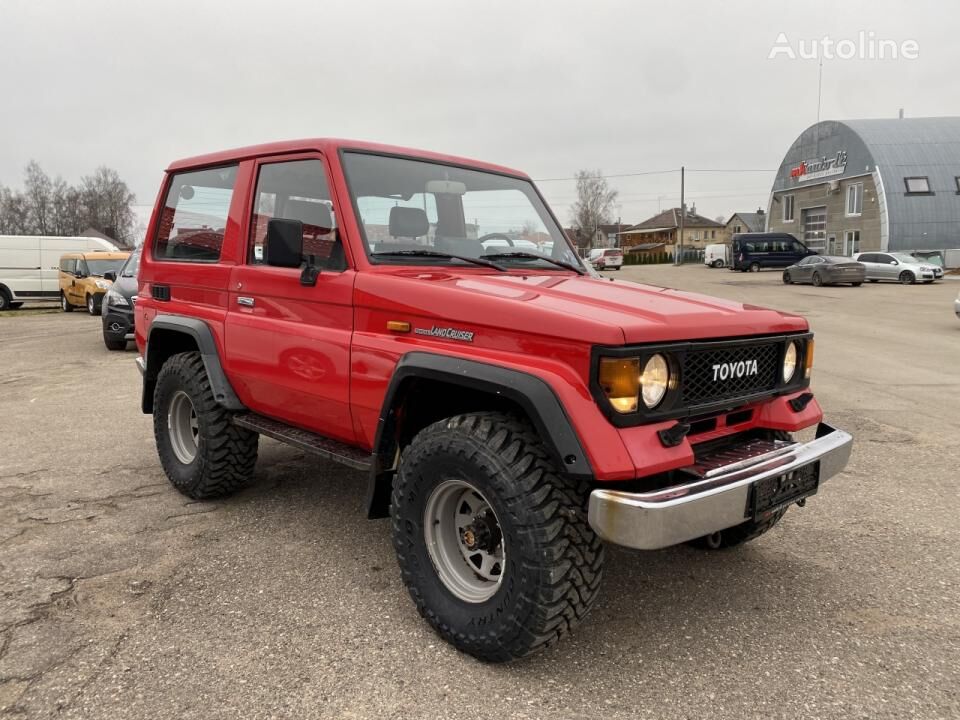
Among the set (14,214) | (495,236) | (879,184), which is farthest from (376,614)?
(14,214)

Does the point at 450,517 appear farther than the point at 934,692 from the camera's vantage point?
Yes

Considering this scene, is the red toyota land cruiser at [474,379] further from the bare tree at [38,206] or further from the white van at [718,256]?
the bare tree at [38,206]

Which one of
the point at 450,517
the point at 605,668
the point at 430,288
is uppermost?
the point at 430,288

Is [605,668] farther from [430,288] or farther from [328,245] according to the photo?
[328,245]

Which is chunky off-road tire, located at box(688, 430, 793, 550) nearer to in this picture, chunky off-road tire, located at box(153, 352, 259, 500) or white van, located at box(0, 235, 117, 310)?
chunky off-road tire, located at box(153, 352, 259, 500)

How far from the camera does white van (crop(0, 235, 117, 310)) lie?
20484 millimetres

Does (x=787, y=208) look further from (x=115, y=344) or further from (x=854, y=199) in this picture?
(x=115, y=344)

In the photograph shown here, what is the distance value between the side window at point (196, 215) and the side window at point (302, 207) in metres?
0.30

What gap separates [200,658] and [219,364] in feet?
5.82

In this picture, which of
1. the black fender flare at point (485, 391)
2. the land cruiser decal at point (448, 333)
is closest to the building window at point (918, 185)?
the land cruiser decal at point (448, 333)

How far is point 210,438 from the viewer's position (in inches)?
159

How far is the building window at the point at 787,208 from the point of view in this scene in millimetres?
49219

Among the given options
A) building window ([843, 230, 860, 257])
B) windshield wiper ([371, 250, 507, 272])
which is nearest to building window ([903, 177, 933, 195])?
building window ([843, 230, 860, 257])

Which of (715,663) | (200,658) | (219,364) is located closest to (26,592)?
(200,658)
